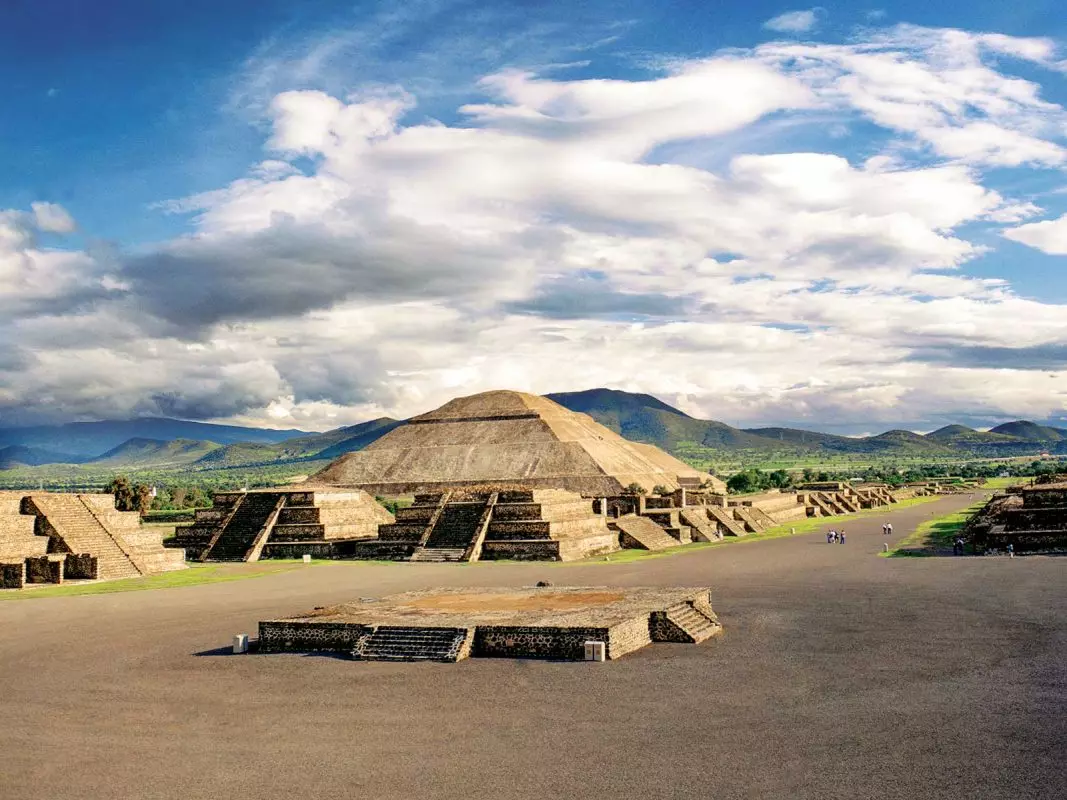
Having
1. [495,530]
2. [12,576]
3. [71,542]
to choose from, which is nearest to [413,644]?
[12,576]

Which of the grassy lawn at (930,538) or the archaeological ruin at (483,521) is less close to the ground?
the archaeological ruin at (483,521)

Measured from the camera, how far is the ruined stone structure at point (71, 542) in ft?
134

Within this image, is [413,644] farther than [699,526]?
No

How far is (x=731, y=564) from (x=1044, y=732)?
2982cm

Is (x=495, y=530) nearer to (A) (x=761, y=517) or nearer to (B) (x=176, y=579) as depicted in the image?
(B) (x=176, y=579)

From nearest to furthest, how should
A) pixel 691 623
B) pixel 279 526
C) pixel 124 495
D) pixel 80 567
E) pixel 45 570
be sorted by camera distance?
pixel 691 623
pixel 45 570
pixel 80 567
pixel 279 526
pixel 124 495

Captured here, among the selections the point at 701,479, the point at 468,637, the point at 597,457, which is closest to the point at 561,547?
the point at 468,637

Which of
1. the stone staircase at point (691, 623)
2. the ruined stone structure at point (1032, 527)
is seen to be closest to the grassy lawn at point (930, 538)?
the ruined stone structure at point (1032, 527)

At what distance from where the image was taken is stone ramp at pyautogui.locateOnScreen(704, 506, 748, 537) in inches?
2712

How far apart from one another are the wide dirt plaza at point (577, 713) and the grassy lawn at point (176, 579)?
929 cm

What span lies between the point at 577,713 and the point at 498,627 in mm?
6096

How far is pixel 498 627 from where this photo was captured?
2300 centimetres

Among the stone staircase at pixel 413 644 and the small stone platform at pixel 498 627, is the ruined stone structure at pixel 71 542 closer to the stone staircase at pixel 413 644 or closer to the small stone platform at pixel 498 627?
the small stone platform at pixel 498 627

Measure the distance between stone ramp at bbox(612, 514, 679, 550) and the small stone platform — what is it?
2834 centimetres
